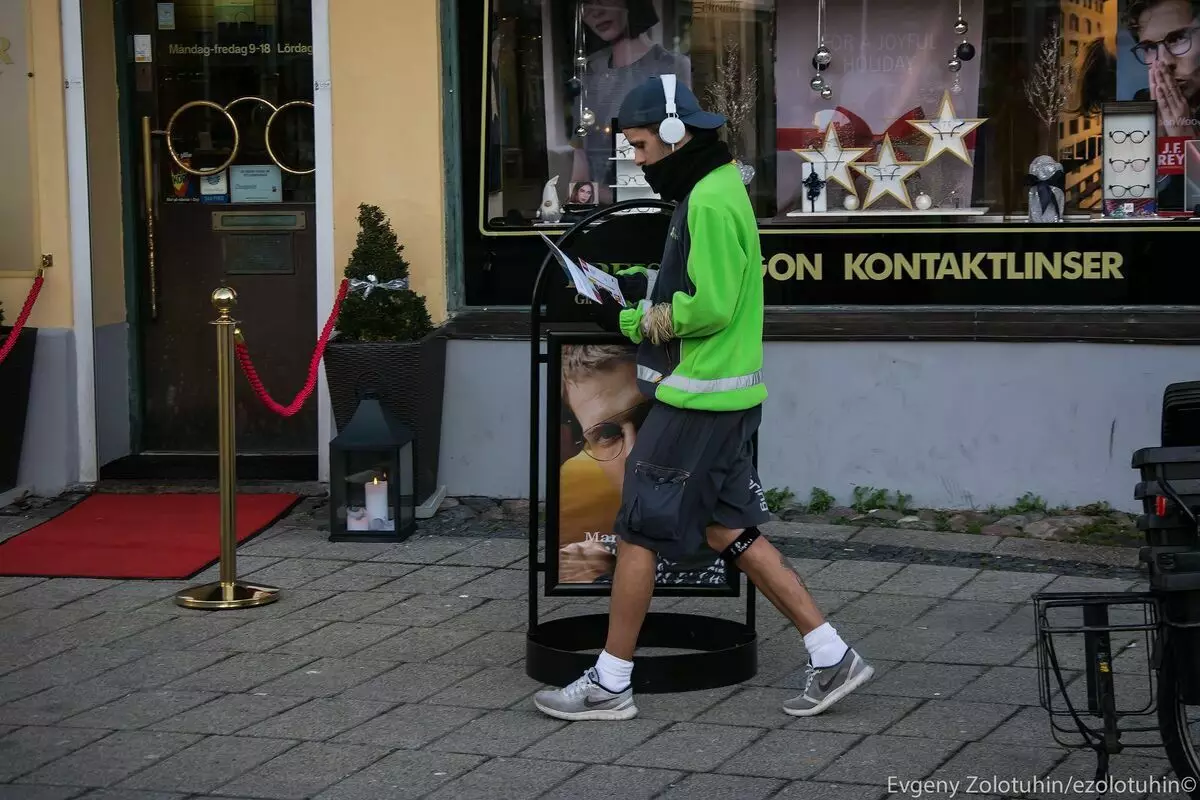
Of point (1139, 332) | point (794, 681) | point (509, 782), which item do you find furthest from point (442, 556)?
point (1139, 332)

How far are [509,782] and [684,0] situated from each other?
15.6 ft

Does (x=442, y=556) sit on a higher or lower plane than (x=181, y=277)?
lower

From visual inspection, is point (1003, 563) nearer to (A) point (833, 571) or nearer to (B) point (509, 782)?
(A) point (833, 571)

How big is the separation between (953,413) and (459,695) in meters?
3.41

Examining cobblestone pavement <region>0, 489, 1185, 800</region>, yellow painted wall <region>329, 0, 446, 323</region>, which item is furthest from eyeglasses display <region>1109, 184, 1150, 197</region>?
yellow painted wall <region>329, 0, 446, 323</region>

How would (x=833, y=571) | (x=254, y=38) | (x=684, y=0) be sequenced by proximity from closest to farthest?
(x=833, y=571), (x=684, y=0), (x=254, y=38)

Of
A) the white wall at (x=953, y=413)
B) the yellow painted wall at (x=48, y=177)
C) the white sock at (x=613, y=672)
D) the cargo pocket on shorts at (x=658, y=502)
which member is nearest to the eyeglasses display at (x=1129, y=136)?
the white wall at (x=953, y=413)

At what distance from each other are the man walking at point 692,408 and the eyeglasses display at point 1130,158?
138 inches

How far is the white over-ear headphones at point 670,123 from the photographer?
5016 mm

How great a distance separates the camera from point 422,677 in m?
5.66

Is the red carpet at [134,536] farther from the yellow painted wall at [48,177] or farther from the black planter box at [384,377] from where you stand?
the yellow painted wall at [48,177]

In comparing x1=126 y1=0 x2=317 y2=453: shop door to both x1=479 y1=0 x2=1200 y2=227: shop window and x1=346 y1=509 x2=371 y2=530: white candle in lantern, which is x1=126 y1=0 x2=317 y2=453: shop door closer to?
x1=479 y1=0 x2=1200 y2=227: shop window

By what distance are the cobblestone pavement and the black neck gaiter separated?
1.65 meters

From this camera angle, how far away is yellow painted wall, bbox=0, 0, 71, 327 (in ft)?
27.8
